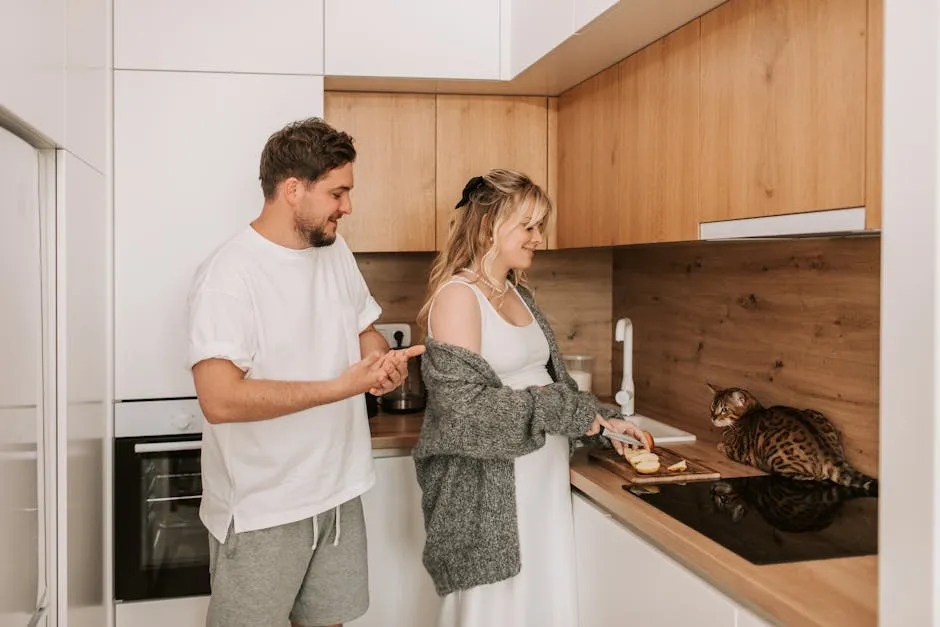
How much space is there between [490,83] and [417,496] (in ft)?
4.23

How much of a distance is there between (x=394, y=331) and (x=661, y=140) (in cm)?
131

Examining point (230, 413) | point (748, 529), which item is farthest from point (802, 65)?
point (230, 413)

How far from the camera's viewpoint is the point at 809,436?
2090 millimetres

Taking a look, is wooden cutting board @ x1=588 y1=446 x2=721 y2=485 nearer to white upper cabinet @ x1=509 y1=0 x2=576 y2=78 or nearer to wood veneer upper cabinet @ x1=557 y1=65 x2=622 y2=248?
wood veneer upper cabinet @ x1=557 y1=65 x2=622 y2=248

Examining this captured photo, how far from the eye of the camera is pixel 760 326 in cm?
240

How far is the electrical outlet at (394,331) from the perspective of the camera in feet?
10.2

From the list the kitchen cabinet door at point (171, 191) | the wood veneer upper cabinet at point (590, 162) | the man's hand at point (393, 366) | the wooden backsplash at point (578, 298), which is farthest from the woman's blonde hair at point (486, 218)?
the wooden backsplash at point (578, 298)

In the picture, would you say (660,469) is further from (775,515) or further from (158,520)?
(158,520)

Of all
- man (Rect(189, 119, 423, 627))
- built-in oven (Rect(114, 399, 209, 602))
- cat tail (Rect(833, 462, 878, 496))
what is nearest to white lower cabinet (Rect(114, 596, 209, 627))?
built-in oven (Rect(114, 399, 209, 602))

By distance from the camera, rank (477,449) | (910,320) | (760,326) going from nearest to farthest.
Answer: (910,320), (477,449), (760,326)

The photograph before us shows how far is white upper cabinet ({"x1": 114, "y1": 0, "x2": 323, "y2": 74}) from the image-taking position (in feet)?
8.12

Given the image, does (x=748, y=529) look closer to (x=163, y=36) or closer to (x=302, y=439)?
(x=302, y=439)

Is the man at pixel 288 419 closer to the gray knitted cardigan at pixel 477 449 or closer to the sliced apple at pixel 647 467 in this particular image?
the gray knitted cardigan at pixel 477 449

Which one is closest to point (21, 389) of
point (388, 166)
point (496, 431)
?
point (496, 431)
